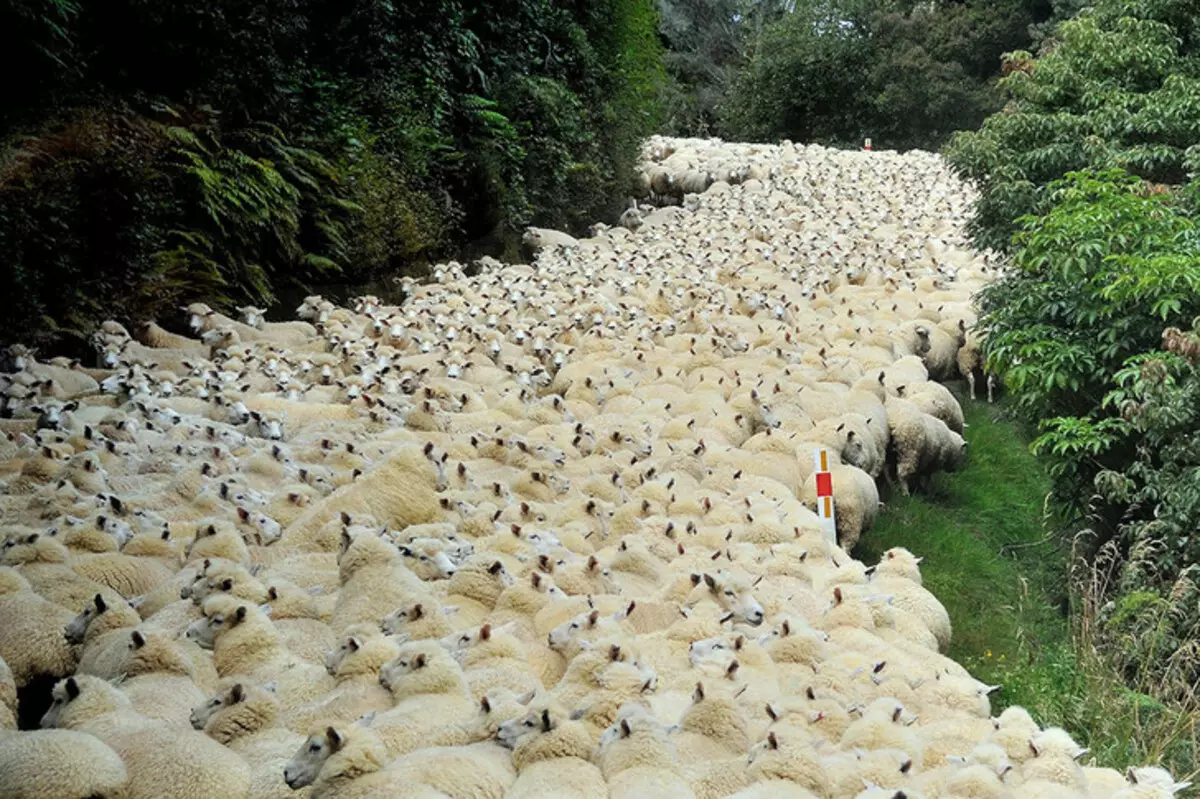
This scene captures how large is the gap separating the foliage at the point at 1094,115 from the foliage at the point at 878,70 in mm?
23682

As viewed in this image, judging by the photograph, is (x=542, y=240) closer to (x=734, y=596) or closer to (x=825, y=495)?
(x=825, y=495)

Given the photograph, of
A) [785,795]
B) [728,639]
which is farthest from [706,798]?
[728,639]

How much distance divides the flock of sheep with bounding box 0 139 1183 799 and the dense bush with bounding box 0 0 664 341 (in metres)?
0.88

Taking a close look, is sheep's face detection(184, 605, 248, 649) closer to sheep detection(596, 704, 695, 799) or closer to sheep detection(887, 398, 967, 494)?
sheep detection(596, 704, 695, 799)

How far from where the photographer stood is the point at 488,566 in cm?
679

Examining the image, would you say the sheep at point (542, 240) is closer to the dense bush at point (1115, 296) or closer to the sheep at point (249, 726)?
the dense bush at point (1115, 296)

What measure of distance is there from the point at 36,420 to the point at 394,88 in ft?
29.3

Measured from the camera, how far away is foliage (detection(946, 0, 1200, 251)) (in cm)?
1102

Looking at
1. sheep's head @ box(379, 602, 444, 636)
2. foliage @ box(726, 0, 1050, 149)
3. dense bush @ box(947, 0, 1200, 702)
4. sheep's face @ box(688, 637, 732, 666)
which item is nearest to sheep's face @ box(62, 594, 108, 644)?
sheep's head @ box(379, 602, 444, 636)

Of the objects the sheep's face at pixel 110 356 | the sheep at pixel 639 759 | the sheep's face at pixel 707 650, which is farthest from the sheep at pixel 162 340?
the sheep at pixel 639 759

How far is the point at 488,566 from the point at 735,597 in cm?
145

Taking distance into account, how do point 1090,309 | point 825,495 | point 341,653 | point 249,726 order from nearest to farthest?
point 249,726, point 341,653, point 825,495, point 1090,309

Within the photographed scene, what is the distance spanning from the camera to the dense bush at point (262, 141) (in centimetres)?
1061

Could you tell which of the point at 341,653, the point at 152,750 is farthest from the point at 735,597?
the point at 152,750
